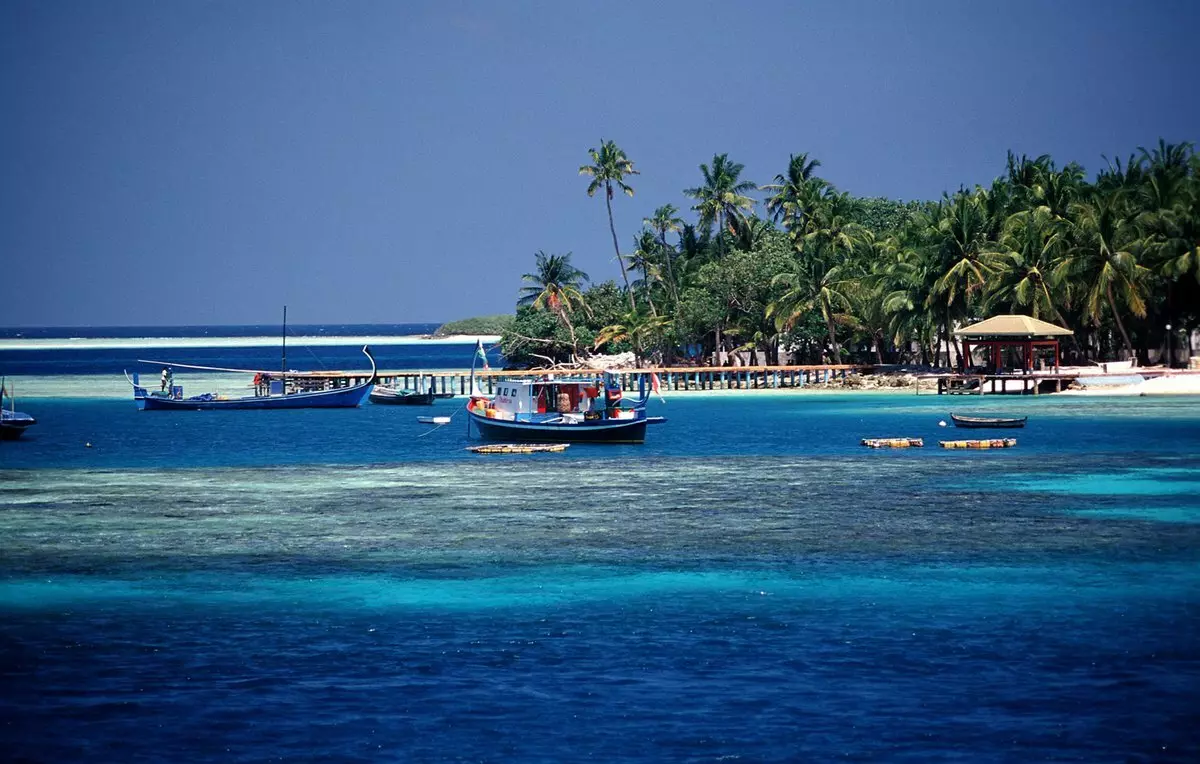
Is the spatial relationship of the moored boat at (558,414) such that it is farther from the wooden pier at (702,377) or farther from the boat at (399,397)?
the wooden pier at (702,377)

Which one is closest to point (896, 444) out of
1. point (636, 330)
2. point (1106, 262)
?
point (1106, 262)

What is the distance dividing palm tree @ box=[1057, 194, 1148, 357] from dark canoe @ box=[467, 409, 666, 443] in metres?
31.5

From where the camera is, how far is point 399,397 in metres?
80.2

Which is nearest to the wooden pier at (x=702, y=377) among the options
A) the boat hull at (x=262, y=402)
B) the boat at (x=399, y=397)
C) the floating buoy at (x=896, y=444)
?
the boat at (x=399, y=397)

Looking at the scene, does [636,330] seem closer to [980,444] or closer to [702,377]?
[702,377]

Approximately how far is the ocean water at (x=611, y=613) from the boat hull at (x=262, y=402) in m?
35.8

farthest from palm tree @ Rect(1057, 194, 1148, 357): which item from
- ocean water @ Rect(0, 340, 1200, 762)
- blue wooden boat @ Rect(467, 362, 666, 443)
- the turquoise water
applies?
the turquoise water

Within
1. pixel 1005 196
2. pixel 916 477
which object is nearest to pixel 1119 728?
pixel 916 477

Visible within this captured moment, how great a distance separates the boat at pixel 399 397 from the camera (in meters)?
79.7

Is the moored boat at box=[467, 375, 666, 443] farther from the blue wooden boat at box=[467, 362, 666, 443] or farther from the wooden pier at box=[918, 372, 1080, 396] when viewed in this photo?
the wooden pier at box=[918, 372, 1080, 396]

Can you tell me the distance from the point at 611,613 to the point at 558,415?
95.3 feet

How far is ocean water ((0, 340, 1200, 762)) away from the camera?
14344 millimetres

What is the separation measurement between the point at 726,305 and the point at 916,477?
184 ft

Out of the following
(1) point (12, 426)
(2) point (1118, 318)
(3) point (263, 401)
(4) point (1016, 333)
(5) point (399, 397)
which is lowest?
(1) point (12, 426)
